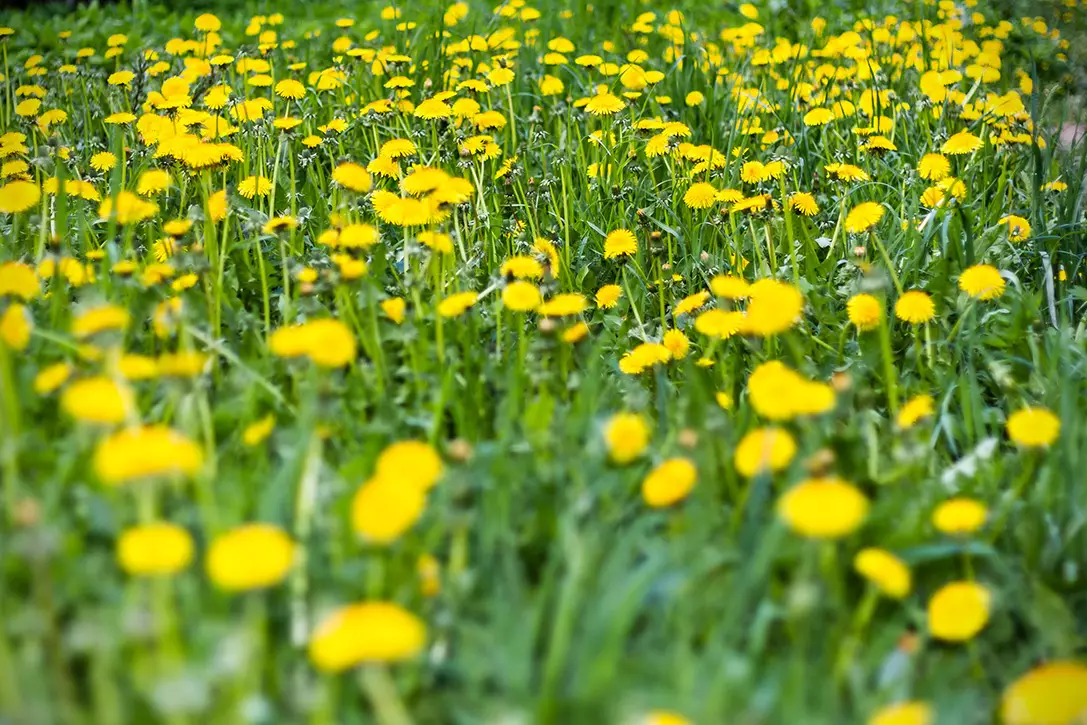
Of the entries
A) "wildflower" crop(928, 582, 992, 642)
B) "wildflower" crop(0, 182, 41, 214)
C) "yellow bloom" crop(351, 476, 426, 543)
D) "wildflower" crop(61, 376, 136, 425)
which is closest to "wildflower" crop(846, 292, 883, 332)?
"wildflower" crop(928, 582, 992, 642)

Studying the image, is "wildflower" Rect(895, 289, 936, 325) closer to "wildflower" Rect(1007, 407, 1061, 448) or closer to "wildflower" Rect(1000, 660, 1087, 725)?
"wildflower" Rect(1007, 407, 1061, 448)

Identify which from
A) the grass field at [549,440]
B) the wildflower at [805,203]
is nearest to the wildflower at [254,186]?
the grass field at [549,440]

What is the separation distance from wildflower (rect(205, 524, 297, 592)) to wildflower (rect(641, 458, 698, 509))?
477 mm

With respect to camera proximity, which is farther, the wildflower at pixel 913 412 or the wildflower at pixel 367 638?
the wildflower at pixel 913 412

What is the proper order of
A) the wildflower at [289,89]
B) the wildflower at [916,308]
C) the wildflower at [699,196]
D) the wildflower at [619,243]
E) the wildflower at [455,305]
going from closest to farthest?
the wildflower at [455,305]
the wildflower at [916,308]
the wildflower at [619,243]
the wildflower at [699,196]
the wildflower at [289,89]

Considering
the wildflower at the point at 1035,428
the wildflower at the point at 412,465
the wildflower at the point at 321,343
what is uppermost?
the wildflower at the point at 321,343

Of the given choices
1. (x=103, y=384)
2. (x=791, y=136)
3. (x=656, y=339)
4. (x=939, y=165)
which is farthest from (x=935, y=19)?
(x=103, y=384)

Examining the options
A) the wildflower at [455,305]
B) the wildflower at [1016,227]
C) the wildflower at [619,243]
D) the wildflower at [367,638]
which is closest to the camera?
the wildflower at [367,638]

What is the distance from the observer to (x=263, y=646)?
1133 mm

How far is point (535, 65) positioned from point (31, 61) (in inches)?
76.7

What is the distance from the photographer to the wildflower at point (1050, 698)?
3.63ft

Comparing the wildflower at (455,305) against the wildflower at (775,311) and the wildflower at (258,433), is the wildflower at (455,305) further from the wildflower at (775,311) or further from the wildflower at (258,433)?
the wildflower at (775,311)

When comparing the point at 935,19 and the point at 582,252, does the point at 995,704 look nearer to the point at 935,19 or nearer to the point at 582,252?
the point at 582,252

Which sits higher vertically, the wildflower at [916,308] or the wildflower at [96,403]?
the wildflower at [96,403]
